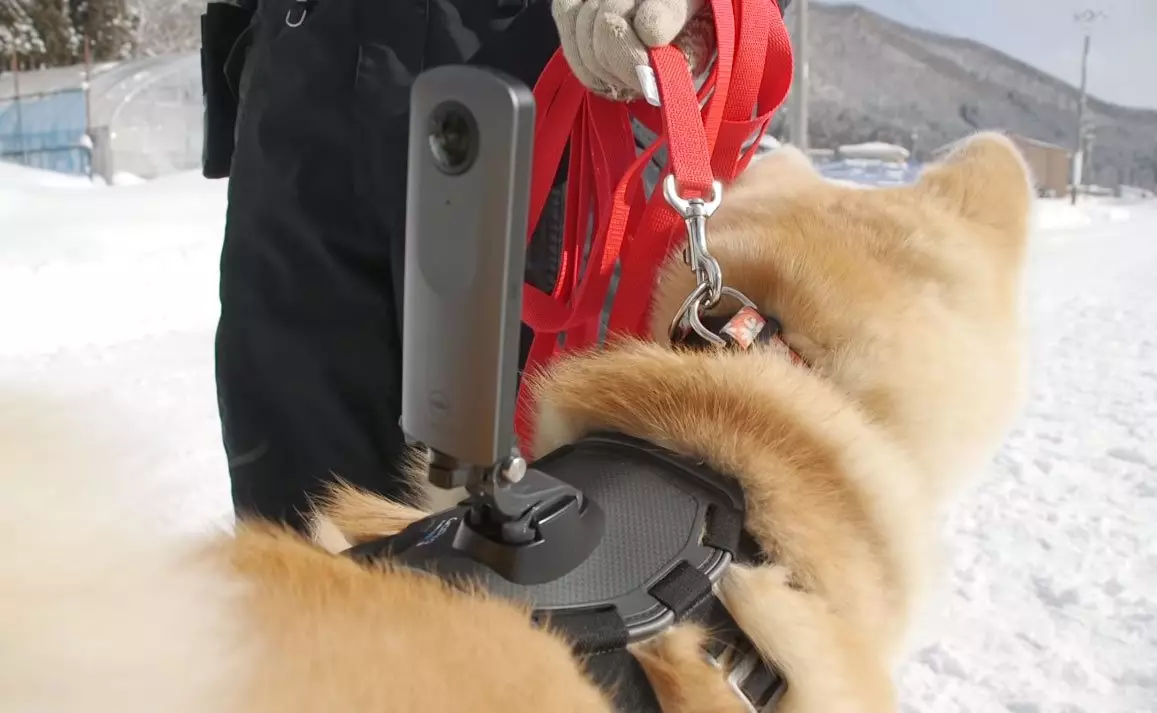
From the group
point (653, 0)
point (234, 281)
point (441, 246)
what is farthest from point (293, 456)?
point (441, 246)

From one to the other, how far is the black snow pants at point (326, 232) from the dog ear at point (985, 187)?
31 cm

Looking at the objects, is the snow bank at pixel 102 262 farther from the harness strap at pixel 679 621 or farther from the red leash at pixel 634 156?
the harness strap at pixel 679 621

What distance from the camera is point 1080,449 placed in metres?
2.26

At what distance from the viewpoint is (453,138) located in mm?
293

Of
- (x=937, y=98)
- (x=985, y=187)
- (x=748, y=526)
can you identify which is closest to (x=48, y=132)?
(x=937, y=98)

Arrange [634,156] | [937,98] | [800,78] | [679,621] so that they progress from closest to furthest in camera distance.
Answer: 1. [679,621]
2. [634,156]
3. [800,78]
4. [937,98]

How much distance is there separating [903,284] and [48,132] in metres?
8.83

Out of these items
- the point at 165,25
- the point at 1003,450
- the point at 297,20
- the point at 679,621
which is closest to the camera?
the point at 679,621

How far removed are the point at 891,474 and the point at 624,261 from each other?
10.0 inches

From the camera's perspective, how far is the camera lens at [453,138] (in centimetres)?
29

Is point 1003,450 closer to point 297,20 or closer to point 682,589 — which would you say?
point 297,20

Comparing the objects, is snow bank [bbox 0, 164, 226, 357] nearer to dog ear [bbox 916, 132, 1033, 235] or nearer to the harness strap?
dog ear [bbox 916, 132, 1033, 235]

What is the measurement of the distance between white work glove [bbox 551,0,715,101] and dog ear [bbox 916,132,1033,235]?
0.22m

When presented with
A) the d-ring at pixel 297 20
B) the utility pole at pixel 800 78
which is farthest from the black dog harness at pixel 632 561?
the utility pole at pixel 800 78
